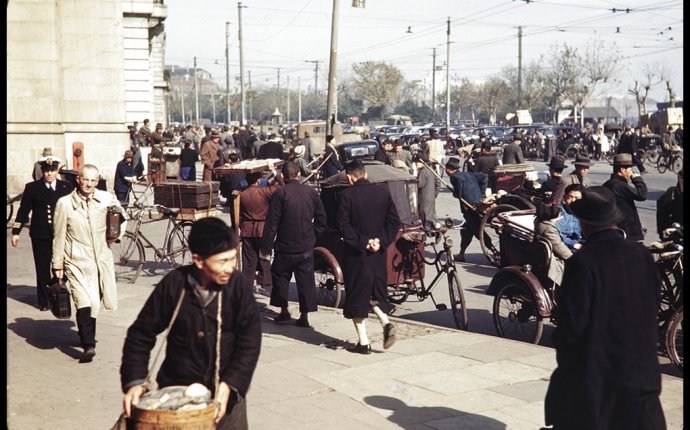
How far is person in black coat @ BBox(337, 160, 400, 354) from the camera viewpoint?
9219 mm

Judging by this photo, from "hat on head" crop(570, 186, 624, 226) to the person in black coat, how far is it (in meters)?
4.19

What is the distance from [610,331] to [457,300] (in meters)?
5.64

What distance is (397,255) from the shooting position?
36.9ft

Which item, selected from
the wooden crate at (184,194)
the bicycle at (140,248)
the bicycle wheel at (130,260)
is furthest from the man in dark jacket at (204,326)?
the wooden crate at (184,194)

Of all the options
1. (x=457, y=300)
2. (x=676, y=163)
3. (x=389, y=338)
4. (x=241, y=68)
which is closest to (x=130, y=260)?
(x=457, y=300)

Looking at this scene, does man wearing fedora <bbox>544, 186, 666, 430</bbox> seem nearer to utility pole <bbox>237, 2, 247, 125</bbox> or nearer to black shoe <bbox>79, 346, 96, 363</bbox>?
black shoe <bbox>79, 346, 96, 363</bbox>

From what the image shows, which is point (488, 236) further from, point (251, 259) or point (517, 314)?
point (517, 314)

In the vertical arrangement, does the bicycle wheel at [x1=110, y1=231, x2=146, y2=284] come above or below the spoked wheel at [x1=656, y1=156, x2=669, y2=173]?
below

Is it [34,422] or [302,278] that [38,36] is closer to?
[302,278]

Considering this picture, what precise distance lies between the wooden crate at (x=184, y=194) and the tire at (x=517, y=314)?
20.6 feet

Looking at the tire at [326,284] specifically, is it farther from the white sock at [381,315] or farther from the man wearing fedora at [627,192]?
the man wearing fedora at [627,192]

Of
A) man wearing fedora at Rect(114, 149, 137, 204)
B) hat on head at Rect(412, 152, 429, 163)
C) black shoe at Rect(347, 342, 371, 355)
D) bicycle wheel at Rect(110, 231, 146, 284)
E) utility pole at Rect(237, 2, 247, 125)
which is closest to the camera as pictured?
black shoe at Rect(347, 342, 371, 355)

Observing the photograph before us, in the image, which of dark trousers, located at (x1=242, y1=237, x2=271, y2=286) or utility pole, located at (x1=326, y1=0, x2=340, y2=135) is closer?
dark trousers, located at (x1=242, y1=237, x2=271, y2=286)

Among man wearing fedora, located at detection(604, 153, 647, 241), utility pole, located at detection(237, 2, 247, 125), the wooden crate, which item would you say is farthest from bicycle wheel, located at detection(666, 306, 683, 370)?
utility pole, located at detection(237, 2, 247, 125)
